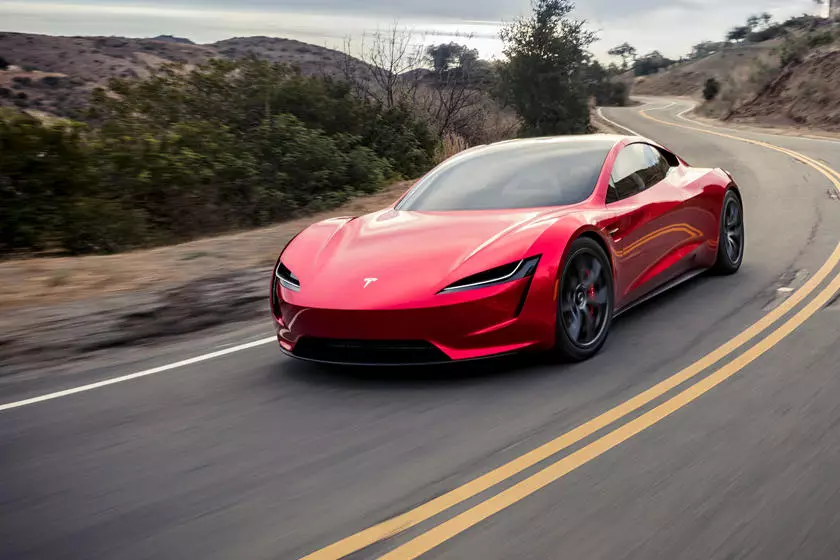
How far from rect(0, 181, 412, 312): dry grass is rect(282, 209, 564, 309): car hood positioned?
3.40 m

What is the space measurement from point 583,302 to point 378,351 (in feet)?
4.61

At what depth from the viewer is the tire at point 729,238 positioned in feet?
26.7

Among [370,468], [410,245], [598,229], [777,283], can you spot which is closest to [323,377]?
[410,245]

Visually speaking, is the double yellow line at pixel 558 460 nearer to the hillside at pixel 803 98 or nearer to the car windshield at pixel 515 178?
the car windshield at pixel 515 178

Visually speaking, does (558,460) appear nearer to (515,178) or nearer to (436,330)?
(436,330)

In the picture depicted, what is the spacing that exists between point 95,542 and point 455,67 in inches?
1344

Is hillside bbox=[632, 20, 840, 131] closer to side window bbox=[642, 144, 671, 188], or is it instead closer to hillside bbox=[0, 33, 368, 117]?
hillside bbox=[0, 33, 368, 117]

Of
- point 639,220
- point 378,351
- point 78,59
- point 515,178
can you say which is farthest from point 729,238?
point 78,59

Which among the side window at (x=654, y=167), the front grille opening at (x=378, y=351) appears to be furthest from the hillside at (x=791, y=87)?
the front grille opening at (x=378, y=351)

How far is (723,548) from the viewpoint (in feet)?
10.8

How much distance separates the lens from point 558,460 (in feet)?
13.7

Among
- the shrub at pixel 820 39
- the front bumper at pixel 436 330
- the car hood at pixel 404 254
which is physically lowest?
the front bumper at pixel 436 330

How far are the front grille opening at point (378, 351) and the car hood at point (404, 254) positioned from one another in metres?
0.21

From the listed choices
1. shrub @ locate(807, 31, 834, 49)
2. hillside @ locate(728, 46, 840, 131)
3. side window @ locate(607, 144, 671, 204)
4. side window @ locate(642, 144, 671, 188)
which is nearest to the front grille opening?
side window @ locate(607, 144, 671, 204)
